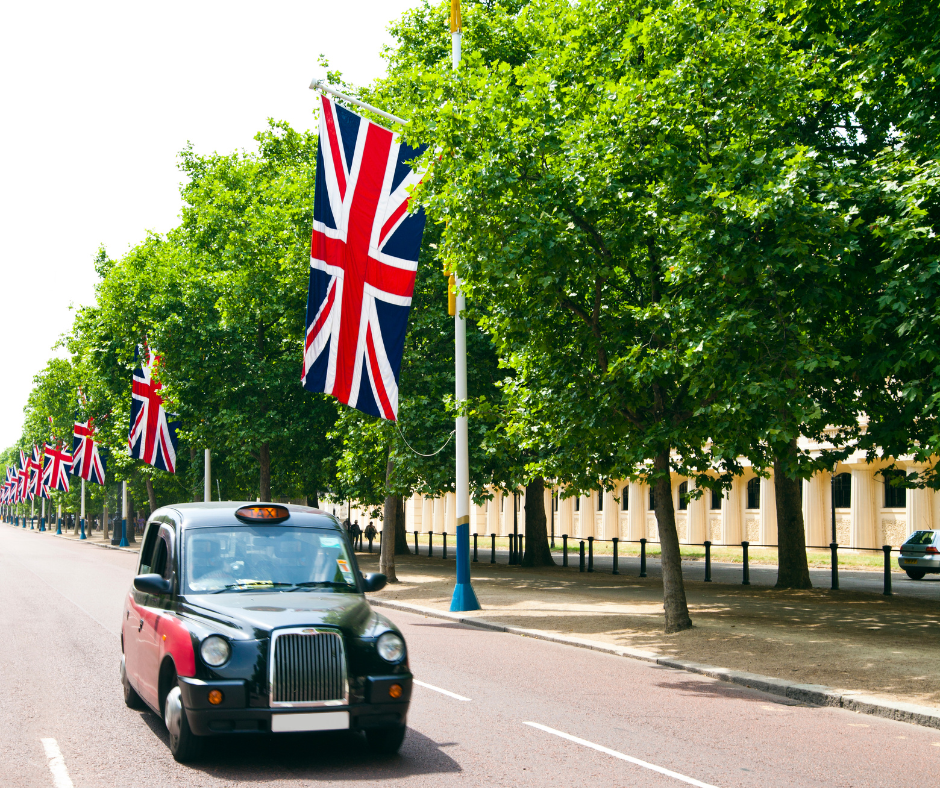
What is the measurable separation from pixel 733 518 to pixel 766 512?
2.79 meters

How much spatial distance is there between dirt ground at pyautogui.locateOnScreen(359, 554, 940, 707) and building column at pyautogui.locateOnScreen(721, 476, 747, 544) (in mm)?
26717

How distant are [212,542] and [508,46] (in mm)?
20283

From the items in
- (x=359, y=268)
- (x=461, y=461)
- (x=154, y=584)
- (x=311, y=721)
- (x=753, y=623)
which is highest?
(x=359, y=268)

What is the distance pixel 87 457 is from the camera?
55.3 m

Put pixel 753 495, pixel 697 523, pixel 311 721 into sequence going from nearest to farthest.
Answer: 1. pixel 311 721
2. pixel 753 495
3. pixel 697 523

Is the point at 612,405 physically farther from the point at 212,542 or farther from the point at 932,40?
the point at 212,542

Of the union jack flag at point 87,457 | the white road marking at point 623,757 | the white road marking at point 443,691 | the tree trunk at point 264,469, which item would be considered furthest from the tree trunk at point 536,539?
the union jack flag at point 87,457

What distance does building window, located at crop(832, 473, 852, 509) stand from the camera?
4728 centimetres

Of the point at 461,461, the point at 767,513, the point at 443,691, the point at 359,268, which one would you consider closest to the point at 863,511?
the point at 767,513

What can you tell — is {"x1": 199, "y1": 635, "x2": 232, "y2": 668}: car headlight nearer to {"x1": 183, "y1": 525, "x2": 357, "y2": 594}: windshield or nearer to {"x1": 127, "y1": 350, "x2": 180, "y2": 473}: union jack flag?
{"x1": 183, "y1": 525, "x2": 357, "y2": 594}: windshield

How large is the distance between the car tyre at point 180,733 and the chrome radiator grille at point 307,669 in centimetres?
74

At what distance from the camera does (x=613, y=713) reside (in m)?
9.33

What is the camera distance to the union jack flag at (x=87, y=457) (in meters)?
54.3

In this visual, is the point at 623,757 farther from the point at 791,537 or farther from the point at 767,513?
the point at 767,513
